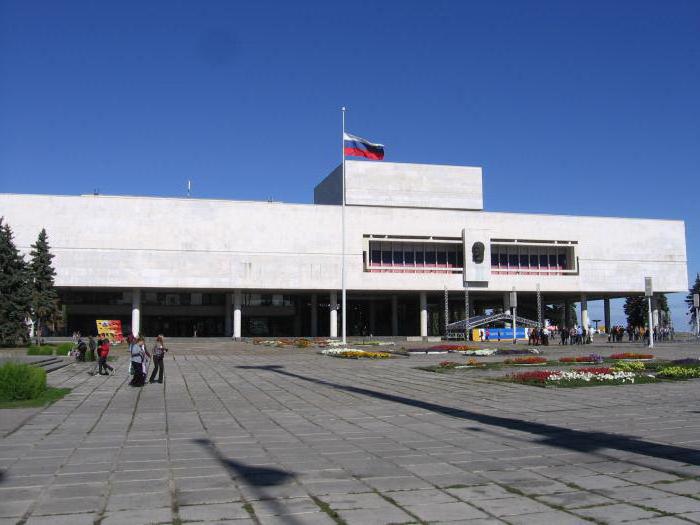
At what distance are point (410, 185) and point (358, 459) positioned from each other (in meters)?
61.2

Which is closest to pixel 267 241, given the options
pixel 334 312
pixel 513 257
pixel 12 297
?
pixel 334 312

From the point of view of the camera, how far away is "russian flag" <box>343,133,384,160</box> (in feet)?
139

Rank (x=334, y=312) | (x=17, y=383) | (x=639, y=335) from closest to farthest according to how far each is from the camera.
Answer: (x=17, y=383) → (x=639, y=335) → (x=334, y=312)

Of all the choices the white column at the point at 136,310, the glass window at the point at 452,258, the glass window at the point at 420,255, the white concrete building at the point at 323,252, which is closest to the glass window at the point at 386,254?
the white concrete building at the point at 323,252

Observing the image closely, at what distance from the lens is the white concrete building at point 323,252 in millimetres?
57594

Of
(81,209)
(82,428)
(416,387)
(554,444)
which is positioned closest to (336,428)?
(554,444)

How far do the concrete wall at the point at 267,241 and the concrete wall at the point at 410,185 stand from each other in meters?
3.97

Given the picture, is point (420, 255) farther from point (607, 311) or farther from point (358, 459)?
point (358, 459)

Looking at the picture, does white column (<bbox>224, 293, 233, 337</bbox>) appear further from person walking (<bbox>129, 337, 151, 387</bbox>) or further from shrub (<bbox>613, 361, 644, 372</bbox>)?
shrub (<bbox>613, 361, 644, 372</bbox>)

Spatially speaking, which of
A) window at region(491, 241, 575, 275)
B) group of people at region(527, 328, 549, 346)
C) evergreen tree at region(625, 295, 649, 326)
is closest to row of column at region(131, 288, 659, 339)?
window at region(491, 241, 575, 275)

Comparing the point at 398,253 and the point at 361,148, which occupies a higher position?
the point at 361,148

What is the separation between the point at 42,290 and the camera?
4850cm

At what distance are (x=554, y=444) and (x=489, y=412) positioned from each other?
353 centimetres

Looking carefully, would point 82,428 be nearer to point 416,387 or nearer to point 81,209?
point 416,387
